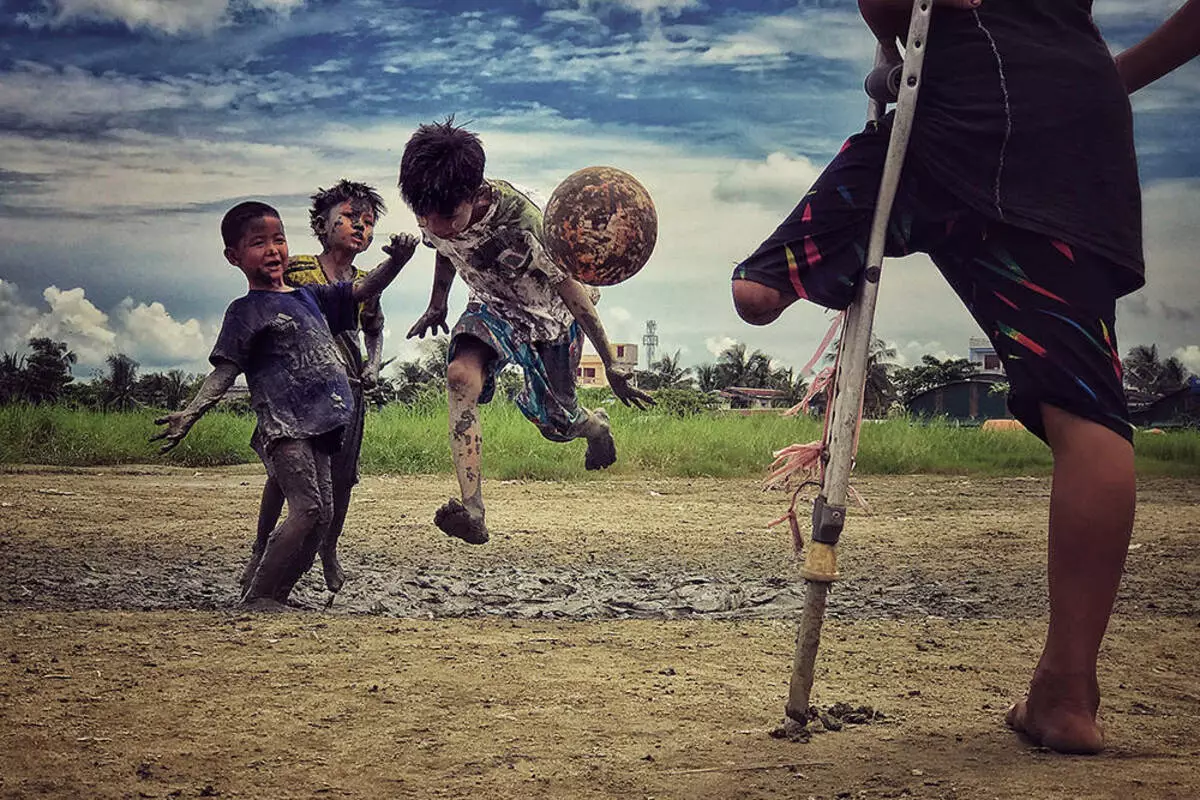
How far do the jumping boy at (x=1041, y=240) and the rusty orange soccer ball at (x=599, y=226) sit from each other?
6.14 feet

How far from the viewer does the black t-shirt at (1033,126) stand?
2943mm

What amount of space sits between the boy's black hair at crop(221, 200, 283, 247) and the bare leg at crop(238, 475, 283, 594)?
1.05 m

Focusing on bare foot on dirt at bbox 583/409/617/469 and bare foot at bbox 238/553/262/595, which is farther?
bare foot on dirt at bbox 583/409/617/469

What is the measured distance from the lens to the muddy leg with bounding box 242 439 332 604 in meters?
4.92

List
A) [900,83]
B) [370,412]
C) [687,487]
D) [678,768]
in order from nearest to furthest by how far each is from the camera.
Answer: [678,768] → [900,83] → [687,487] → [370,412]

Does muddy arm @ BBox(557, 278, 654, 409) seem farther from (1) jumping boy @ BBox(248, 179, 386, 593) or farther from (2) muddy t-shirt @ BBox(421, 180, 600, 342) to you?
(1) jumping boy @ BBox(248, 179, 386, 593)

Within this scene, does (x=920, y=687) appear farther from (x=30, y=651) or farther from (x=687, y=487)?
(x=687, y=487)

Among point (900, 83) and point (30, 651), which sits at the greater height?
point (900, 83)

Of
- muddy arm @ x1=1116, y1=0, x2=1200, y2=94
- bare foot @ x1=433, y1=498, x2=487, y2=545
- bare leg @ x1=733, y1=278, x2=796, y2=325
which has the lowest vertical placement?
bare foot @ x1=433, y1=498, x2=487, y2=545

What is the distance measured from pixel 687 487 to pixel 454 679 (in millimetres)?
7525

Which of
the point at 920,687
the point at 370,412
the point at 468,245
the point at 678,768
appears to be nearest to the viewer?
the point at 678,768

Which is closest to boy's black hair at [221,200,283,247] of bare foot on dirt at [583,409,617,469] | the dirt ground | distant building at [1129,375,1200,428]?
the dirt ground

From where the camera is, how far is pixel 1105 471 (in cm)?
289

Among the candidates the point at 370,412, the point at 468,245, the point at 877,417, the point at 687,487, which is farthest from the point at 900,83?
the point at 877,417
